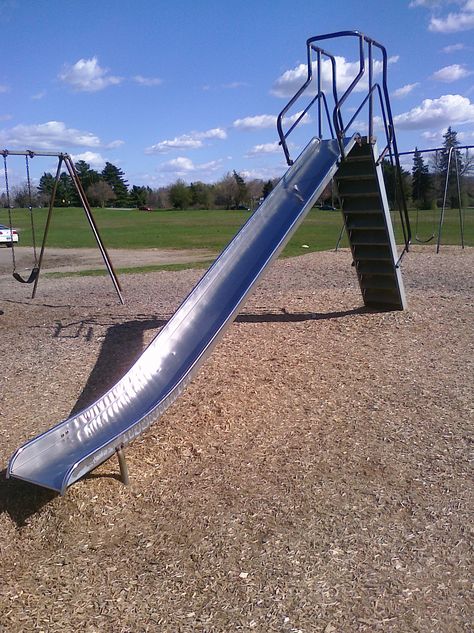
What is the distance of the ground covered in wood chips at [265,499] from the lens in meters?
3.25

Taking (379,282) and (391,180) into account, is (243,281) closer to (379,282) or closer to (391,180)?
(379,282)

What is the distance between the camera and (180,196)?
85.9m

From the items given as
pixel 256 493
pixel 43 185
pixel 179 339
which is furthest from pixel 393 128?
pixel 43 185

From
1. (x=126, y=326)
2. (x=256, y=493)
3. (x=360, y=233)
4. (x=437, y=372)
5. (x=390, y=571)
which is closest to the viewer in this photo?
(x=390, y=571)

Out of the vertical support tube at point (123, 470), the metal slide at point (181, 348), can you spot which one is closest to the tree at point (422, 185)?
the metal slide at point (181, 348)

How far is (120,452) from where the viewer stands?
14.5 feet

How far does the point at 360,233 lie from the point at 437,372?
2831mm

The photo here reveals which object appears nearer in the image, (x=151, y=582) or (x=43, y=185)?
(x=151, y=582)

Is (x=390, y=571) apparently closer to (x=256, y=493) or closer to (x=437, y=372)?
(x=256, y=493)

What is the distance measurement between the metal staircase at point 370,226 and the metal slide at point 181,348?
0.58 meters

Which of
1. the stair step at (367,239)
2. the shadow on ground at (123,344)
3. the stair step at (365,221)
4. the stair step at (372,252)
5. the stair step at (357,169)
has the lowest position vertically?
the shadow on ground at (123,344)

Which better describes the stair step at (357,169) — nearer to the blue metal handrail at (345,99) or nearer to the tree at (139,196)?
the blue metal handrail at (345,99)

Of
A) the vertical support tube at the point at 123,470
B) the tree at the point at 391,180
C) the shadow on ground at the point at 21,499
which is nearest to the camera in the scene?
the shadow on ground at the point at 21,499

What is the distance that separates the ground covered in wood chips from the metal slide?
0.94 feet
